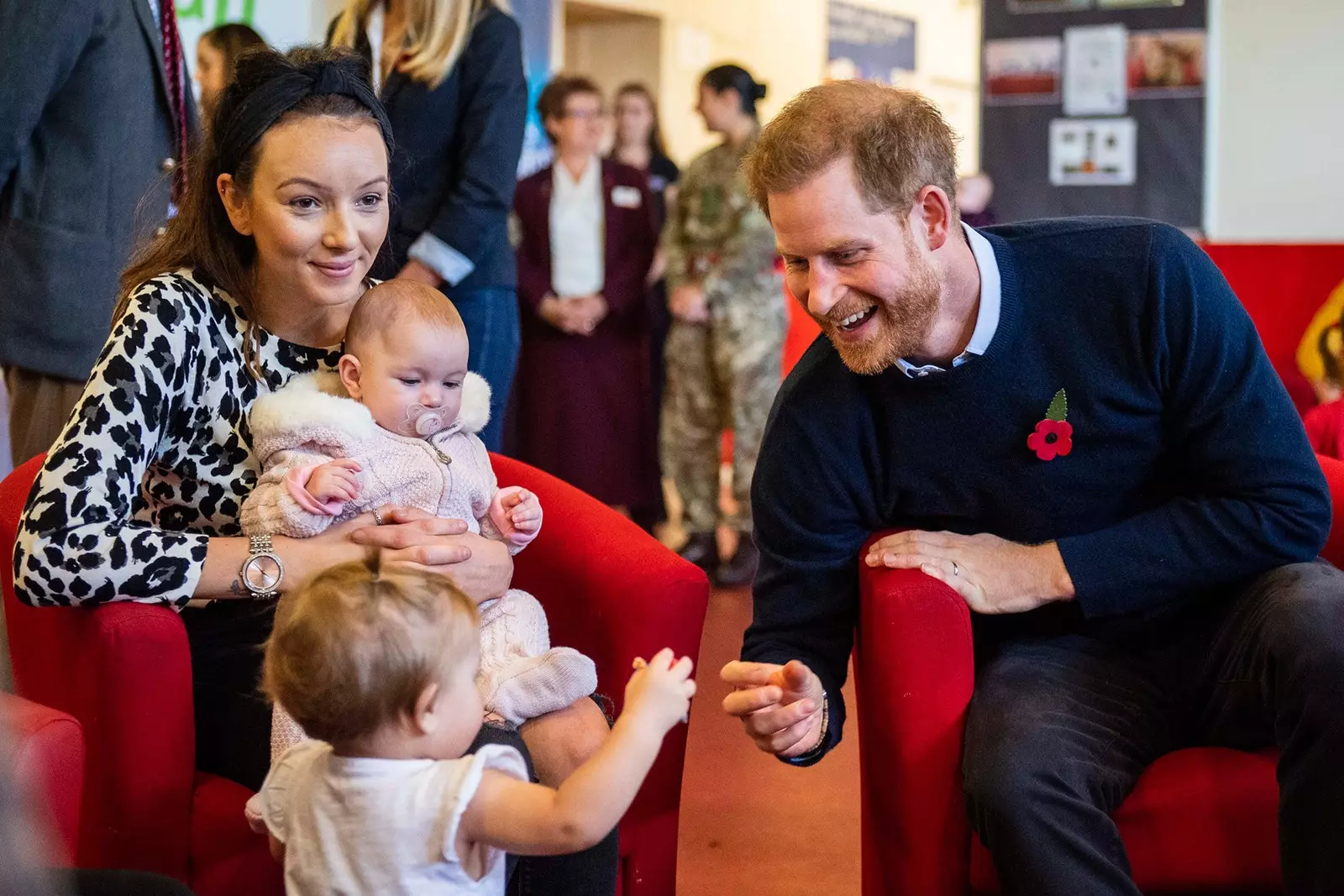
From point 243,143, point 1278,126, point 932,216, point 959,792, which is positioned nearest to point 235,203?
point 243,143

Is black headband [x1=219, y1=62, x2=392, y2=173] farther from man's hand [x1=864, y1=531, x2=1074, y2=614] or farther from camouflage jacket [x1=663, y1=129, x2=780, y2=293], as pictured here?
camouflage jacket [x1=663, y1=129, x2=780, y2=293]

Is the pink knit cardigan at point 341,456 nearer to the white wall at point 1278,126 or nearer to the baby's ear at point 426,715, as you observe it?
the baby's ear at point 426,715

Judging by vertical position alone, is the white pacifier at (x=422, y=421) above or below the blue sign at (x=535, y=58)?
below

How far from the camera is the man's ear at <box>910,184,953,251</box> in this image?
6.22 feet

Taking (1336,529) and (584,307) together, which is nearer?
(1336,529)

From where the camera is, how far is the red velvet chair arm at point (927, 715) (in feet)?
6.02

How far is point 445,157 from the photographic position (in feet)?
10.1

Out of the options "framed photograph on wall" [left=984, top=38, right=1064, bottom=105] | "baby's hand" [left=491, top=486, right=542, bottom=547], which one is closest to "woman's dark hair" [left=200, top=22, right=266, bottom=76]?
"baby's hand" [left=491, top=486, right=542, bottom=547]

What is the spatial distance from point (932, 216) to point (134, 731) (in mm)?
1179

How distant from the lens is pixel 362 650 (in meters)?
1.37

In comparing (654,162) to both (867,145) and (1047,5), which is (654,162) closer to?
(1047,5)

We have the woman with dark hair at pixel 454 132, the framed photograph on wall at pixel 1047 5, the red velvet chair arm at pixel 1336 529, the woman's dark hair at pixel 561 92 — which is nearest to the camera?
the red velvet chair arm at pixel 1336 529

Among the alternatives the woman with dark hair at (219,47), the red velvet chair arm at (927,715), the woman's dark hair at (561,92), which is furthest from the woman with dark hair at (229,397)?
the woman's dark hair at (561,92)

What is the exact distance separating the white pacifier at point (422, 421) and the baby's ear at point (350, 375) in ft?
0.25
